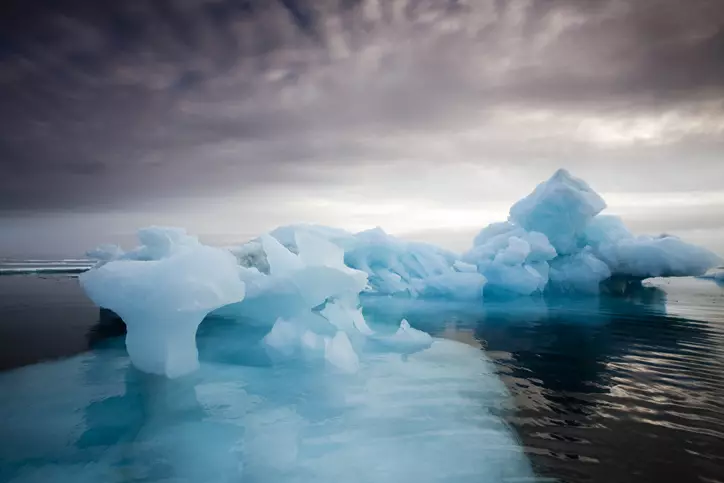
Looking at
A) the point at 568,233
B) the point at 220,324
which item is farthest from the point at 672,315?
the point at 220,324

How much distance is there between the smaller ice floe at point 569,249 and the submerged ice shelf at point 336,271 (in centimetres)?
6

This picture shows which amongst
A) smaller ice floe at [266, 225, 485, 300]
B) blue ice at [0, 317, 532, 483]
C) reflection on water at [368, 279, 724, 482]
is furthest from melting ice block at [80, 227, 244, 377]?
smaller ice floe at [266, 225, 485, 300]

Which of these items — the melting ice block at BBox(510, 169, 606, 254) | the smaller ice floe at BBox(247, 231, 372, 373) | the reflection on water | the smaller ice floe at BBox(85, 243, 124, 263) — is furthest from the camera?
the melting ice block at BBox(510, 169, 606, 254)

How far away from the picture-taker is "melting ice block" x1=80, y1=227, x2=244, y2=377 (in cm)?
698

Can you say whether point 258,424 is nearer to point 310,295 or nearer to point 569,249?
point 310,295

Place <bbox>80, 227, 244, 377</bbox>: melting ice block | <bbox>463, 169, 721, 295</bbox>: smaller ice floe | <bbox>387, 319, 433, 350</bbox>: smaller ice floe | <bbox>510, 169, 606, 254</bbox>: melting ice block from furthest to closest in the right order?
<bbox>463, 169, 721, 295</bbox>: smaller ice floe → <bbox>510, 169, 606, 254</bbox>: melting ice block → <bbox>387, 319, 433, 350</bbox>: smaller ice floe → <bbox>80, 227, 244, 377</bbox>: melting ice block

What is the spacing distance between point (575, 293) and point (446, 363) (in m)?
19.5

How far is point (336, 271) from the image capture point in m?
9.64

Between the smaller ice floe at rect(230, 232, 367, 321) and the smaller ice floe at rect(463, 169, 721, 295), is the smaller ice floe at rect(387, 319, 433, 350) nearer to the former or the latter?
the smaller ice floe at rect(230, 232, 367, 321)

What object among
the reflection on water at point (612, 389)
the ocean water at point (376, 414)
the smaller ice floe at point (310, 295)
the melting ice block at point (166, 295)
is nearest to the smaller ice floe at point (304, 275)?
the smaller ice floe at point (310, 295)

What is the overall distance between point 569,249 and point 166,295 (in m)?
21.8

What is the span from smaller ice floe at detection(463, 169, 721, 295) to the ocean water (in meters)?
10.5

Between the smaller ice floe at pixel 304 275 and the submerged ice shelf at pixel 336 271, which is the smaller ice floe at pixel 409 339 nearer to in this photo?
the submerged ice shelf at pixel 336 271

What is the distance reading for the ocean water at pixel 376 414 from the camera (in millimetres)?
4348
